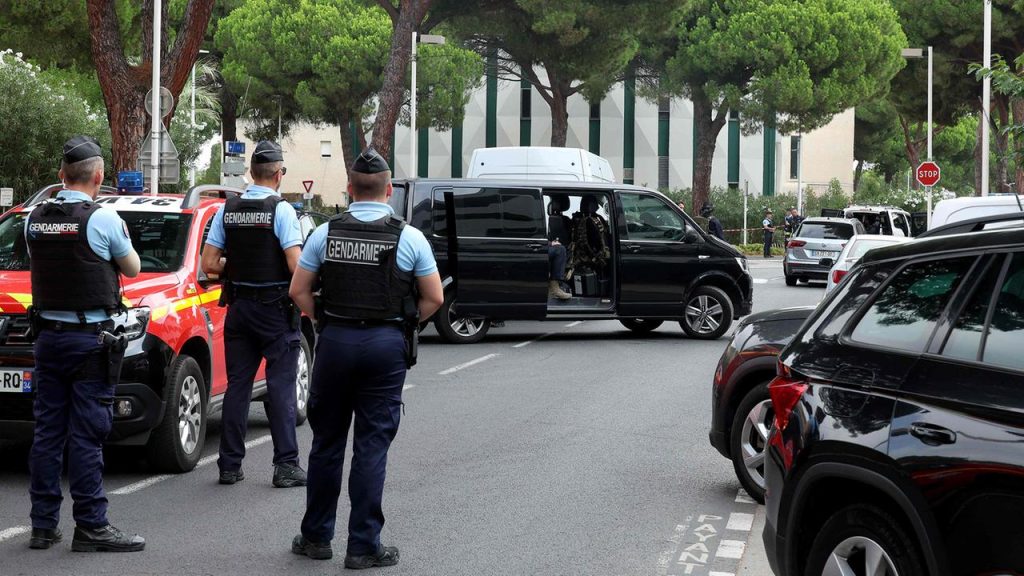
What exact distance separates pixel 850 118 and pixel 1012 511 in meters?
70.2

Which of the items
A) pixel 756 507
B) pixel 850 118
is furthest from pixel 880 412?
pixel 850 118

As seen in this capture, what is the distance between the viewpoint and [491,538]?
6.91 metres

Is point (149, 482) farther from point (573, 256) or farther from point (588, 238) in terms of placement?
point (588, 238)

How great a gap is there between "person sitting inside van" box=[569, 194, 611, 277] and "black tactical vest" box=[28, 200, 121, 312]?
12025 millimetres

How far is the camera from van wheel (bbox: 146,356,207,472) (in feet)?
27.5

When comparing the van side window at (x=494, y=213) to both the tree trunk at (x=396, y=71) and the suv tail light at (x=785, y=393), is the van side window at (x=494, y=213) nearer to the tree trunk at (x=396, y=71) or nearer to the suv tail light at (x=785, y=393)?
the suv tail light at (x=785, y=393)

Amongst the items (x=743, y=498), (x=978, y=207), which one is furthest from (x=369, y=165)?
(x=978, y=207)

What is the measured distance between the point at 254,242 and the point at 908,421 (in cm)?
461

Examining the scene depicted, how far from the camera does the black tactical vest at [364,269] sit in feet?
19.9

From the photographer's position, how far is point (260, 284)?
7914mm

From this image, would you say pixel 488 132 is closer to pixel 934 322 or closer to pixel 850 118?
pixel 850 118

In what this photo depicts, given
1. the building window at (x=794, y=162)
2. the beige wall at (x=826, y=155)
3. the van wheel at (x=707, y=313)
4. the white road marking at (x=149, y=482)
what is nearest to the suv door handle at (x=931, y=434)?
the white road marking at (x=149, y=482)

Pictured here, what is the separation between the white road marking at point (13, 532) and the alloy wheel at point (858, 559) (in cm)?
418

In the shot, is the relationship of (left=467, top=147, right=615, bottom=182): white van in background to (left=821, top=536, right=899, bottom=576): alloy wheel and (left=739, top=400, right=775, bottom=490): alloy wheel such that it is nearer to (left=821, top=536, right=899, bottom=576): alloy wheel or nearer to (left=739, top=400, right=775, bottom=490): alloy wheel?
(left=739, top=400, right=775, bottom=490): alloy wheel
